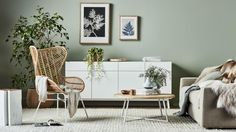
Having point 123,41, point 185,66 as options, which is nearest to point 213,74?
point 185,66

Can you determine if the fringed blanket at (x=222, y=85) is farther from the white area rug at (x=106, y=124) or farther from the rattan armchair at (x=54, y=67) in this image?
the rattan armchair at (x=54, y=67)

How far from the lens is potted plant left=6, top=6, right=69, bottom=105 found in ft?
23.2

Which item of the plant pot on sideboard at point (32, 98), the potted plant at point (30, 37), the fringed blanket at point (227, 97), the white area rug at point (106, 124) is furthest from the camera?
the plant pot on sideboard at point (32, 98)

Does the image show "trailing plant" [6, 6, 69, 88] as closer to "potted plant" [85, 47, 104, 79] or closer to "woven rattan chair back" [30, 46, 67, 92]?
"potted plant" [85, 47, 104, 79]

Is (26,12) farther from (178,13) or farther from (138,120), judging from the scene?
(138,120)

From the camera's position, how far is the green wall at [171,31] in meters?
7.50

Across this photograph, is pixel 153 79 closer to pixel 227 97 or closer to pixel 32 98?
pixel 227 97

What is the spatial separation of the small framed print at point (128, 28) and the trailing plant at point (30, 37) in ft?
3.08

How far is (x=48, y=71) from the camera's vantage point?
241 inches

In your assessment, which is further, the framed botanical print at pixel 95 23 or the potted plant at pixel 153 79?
the framed botanical print at pixel 95 23

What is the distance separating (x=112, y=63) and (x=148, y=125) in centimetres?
214

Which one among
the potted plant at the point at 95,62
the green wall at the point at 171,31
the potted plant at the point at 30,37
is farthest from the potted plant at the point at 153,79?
the potted plant at the point at 30,37

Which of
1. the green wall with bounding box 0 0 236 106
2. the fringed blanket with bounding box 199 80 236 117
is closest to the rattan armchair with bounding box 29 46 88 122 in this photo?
the green wall with bounding box 0 0 236 106

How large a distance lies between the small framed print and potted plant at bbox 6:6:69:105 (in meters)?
0.94
